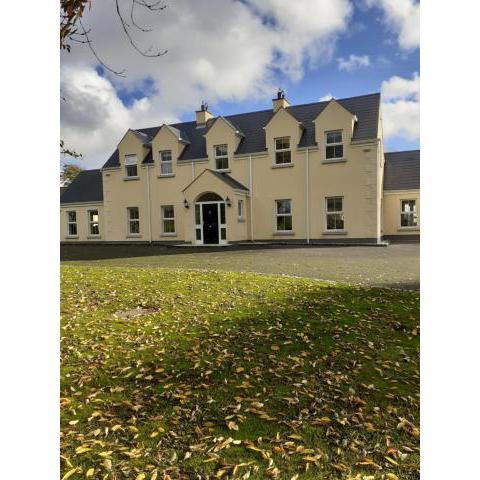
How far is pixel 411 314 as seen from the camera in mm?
5820

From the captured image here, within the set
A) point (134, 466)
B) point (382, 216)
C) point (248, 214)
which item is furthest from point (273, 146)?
point (134, 466)

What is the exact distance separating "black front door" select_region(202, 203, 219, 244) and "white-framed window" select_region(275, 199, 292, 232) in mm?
3208

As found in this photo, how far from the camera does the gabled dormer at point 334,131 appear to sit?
64.3ft

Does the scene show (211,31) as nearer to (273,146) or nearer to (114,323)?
(114,323)

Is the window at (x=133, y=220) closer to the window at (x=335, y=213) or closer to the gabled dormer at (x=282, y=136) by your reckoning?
the gabled dormer at (x=282, y=136)

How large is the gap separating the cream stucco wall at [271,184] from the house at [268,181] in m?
0.05

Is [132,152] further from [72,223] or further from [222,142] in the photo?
[72,223]

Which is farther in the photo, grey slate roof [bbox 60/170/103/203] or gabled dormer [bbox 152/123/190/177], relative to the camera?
grey slate roof [bbox 60/170/103/203]

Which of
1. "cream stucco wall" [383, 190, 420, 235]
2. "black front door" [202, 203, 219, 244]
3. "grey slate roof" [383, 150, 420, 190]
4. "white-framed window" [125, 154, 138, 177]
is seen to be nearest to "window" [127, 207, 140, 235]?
"white-framed window" [125, 154, 138, 177]

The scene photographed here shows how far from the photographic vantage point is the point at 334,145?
19938 mm

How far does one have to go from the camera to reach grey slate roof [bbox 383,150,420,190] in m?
22.6

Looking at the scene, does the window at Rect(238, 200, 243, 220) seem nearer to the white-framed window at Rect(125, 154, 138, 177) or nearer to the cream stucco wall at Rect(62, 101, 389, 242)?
the cream stucco wall at Rect(62, 101, 389, 242)

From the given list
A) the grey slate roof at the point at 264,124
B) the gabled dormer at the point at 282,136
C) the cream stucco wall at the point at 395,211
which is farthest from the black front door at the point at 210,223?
the cream stucco wall at the point at 395,211

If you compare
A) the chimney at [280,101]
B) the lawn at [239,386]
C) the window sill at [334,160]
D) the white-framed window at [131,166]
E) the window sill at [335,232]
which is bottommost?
the lawn at [239,386]
